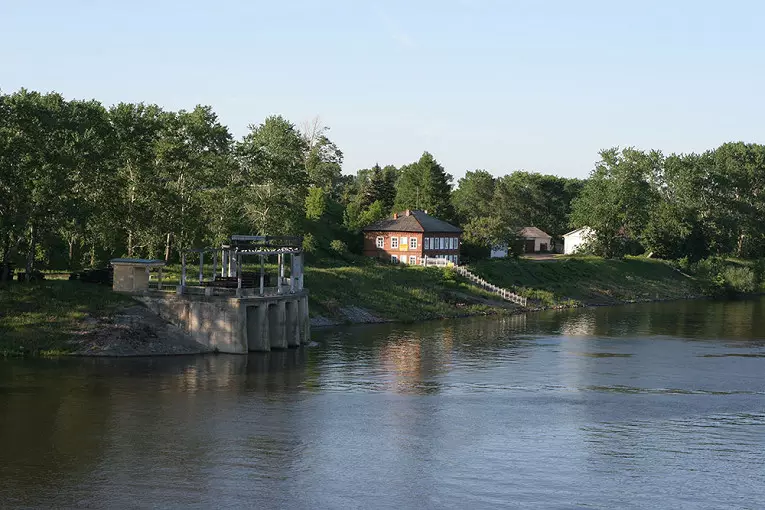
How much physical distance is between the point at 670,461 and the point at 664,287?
9210cm

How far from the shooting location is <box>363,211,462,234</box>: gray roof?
116 meters

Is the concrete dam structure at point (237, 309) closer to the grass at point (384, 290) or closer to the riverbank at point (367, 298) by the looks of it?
the riverbank at point (367, 298)

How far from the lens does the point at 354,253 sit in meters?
120

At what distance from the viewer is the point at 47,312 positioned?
68.0 metres

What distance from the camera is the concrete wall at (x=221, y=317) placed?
2672 inches

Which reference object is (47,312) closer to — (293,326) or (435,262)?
(293,326)

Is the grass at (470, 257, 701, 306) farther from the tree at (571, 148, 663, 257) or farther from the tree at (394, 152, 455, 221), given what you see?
the tree at (394, 152, 455, 221)

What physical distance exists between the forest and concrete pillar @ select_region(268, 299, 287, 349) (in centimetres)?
1493

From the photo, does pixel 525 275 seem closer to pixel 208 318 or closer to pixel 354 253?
pixel 354 253

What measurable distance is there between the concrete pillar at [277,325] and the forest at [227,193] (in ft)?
49.0

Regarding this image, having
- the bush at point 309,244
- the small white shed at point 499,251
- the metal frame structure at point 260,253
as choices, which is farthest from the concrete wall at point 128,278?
the small white shed at point 499,251

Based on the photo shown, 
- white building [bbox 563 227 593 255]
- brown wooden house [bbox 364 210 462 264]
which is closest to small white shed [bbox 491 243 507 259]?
brown wooden house [bbox 364 210 462 264]

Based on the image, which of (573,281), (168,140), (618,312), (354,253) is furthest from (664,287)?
(168,140)

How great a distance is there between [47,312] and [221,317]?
11.8 m
